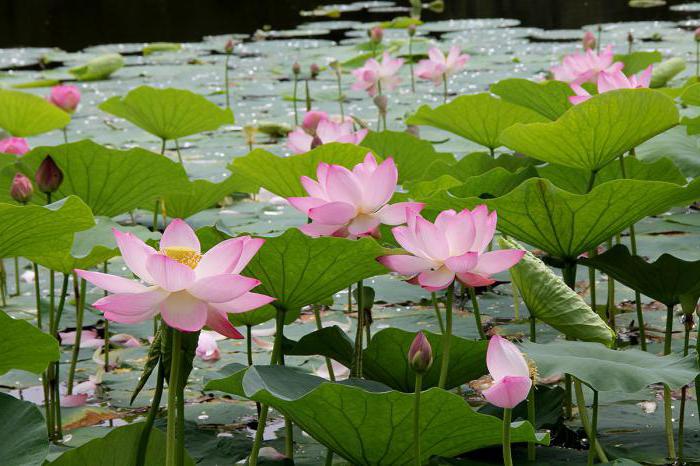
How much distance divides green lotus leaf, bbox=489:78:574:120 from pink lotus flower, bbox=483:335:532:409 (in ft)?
4.02

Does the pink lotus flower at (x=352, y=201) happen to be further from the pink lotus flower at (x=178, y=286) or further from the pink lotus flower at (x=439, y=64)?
the pink lotus flower at (x=439, y=64)

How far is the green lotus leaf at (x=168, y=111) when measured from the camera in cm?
255

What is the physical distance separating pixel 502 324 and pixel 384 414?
92cm

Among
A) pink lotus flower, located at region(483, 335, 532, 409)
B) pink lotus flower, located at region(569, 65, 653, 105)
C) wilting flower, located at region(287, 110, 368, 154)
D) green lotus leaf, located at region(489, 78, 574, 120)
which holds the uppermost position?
pink lotus flower, located at region(569, 65, 653, 105)

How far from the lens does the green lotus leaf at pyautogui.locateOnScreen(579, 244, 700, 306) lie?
1.33 meters

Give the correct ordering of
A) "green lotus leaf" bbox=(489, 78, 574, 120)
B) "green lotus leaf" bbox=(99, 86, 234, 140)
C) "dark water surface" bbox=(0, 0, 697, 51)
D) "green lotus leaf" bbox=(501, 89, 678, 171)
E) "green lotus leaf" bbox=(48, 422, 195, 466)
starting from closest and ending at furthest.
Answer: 1. "green lotus leaf" bbox=(48, 422, 195, 466)
2. "green lotus leaf" bbox=(501, 89, 678, 171)
3. "green lotus leaf" bbox=(489, 78, 574, 120)
4. "green lotus leaf" bbox=(99, 86, 234, 140)
5. "dark water surface" bbox=(0, 0, 697, 51)

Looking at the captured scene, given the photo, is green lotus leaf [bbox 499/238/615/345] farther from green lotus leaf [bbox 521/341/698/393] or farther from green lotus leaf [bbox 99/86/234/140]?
green lotus leaf [bbox 99/86/234/140]

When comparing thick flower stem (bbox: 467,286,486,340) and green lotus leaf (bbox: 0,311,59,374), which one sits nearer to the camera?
green lotus leaf (bbox: 0,311,59,374)

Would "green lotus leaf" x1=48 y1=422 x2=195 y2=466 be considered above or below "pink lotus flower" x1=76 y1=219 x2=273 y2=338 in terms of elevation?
below

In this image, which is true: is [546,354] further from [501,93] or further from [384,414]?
[501,93]

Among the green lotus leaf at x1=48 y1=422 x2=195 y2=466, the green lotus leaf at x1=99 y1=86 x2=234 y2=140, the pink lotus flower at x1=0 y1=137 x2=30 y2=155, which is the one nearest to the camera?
the green lotus leaf at x1=48 y1=422 x2=195 y2=466

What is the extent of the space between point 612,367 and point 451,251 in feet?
0.71

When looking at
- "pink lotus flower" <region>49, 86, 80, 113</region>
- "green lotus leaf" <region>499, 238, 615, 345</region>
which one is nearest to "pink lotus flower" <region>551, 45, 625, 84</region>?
"green lotus leaf" <region>499, 238, 615, 345</region>

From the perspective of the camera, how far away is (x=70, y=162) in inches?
70.9
